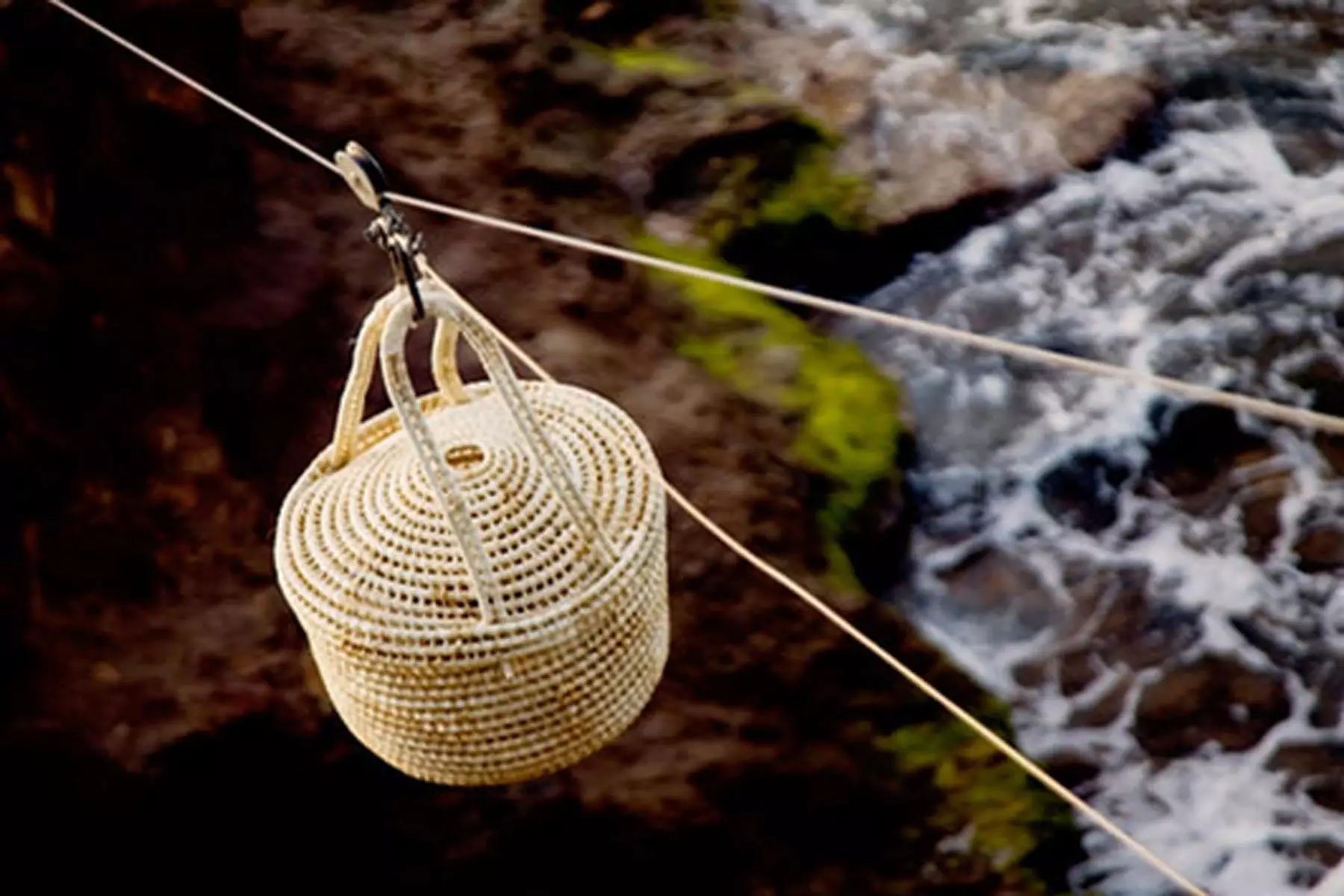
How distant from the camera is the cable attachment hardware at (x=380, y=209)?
1.46 m

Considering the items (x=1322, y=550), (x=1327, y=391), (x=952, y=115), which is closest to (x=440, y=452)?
(x=1322, y=550)

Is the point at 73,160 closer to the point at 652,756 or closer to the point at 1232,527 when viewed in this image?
the point at 652,756

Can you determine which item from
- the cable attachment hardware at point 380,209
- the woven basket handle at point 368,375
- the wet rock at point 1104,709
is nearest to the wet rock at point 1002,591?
the wet rock at point 1104,709

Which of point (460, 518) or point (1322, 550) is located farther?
point (1322, 550)

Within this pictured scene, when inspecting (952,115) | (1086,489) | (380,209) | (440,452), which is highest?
(380,209)

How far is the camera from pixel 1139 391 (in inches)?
159

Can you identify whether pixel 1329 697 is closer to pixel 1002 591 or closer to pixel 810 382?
pixel 1002 591

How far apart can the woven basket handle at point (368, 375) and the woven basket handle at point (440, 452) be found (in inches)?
1.7

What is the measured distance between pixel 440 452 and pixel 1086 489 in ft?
9.17

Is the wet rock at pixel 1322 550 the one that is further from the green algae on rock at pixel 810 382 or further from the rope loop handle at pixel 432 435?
the rope loop handle at pixel 432 435

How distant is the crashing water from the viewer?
3168 millimetres

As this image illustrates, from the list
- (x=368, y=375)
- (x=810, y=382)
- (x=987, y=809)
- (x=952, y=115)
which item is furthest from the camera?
(x=952, y=115)

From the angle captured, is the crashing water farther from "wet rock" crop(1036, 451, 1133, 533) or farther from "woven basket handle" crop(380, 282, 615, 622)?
"woven basket handle" crop(380, 282, 615, 622)

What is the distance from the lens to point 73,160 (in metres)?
3.41
